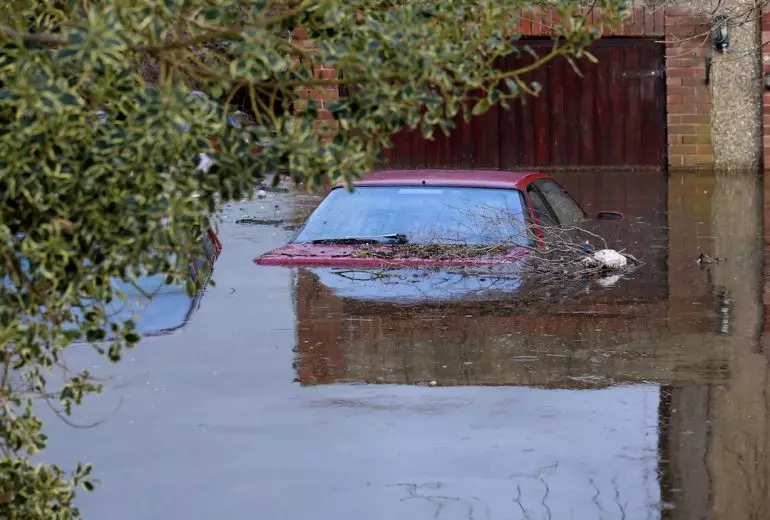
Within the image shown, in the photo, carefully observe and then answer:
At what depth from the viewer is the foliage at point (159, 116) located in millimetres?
3375

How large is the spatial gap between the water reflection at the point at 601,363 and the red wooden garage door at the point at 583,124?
9.84 metres

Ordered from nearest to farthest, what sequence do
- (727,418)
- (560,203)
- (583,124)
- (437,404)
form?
(727,418), (437,404), (560,203), (583,124)

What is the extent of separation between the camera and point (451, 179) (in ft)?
36.0

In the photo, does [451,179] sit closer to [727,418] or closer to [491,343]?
[491,343]

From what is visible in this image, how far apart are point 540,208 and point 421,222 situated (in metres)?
1.07

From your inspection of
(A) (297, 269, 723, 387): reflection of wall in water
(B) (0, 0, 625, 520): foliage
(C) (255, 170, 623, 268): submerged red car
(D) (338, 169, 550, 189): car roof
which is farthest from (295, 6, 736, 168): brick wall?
(B) (0, 0, 625, 520): foliage

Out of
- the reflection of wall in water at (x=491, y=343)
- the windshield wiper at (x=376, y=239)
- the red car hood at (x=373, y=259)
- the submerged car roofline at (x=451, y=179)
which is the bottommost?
the reflection of wall in water at (x=491, y=343)

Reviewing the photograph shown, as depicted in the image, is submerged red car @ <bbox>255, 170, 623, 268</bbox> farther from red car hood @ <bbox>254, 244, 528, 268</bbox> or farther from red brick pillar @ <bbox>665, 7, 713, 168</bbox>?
red brick pillar @ <bbox>665, 7, 713, 168</bbox>

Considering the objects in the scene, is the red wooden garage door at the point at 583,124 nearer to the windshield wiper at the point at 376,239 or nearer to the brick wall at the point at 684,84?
the brick wall at the point at 684,84

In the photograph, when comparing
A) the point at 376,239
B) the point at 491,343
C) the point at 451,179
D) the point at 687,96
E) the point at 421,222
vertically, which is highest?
the point at 687,96

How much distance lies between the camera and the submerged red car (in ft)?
34.7

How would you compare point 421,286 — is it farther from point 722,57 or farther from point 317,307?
point 722,57

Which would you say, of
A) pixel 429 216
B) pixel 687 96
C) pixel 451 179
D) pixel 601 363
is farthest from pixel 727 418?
pixel 687 96

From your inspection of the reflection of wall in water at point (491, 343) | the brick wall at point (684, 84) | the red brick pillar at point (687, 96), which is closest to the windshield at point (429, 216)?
the reflection of wall in water at point (491, 343)
